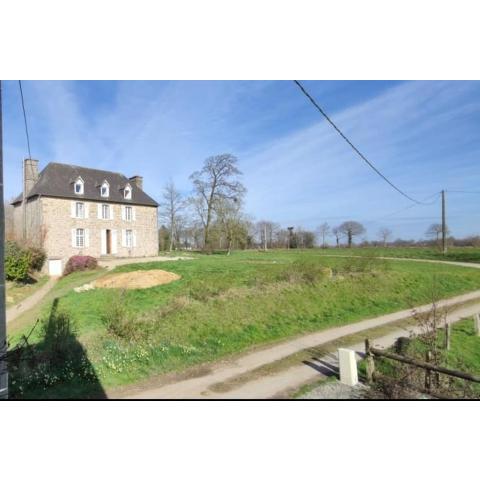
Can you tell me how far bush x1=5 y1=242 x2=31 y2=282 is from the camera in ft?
63.9

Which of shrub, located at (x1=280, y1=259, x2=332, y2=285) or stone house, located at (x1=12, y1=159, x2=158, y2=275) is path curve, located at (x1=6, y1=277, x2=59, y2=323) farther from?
shrub, located at (x1=280, y1=259, x2=332, y2=285)

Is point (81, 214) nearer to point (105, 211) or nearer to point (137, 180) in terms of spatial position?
point (105, 211)

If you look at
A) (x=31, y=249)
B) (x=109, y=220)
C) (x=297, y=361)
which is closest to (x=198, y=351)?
(x=297, y=361)

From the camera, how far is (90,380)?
6.16m

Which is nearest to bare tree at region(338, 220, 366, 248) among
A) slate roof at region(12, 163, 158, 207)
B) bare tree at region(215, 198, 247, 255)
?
bare tree at region(215, 198, 247, 255)

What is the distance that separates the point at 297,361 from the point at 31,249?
68.5 feet

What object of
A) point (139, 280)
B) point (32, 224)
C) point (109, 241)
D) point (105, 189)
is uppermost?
point (105, 189)

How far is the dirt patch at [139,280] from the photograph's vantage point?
46.3ft

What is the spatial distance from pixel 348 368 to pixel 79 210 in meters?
24.1

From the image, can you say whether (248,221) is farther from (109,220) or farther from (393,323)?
(393,323)

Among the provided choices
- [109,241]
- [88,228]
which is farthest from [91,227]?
[109,241]

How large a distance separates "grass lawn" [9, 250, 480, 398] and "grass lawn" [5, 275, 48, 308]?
229 inches

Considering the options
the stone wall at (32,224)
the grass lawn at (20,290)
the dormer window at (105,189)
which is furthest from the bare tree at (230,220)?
the grass lawn at (20,290)

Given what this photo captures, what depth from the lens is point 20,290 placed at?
62.4ft
